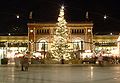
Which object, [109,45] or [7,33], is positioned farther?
[7,33]

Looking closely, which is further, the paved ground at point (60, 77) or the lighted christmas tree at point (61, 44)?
the lighted christmas tree at point (61, 44)

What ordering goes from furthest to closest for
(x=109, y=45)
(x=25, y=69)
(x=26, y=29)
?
(x=26, y=29)
(x=109, y=45)
(x=25, y=69)

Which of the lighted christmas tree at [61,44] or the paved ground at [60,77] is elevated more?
the lighted christmas tree at [61,44]

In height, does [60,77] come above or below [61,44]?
below

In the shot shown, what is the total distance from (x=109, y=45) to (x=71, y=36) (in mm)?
13034

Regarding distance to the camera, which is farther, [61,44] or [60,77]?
[61,44]

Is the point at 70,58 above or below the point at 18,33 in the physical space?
below

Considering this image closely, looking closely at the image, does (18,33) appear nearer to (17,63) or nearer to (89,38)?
(89,38)

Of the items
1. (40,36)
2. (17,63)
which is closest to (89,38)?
(40,36)

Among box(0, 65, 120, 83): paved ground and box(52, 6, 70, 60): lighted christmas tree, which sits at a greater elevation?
box(52, 6, 70, 60): lighted christmas tree

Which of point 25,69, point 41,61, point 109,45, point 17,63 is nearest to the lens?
point 25,69

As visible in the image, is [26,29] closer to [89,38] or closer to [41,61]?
[89,38]

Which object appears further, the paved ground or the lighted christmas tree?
the lighted christmas tree

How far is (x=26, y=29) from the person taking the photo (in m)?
106
